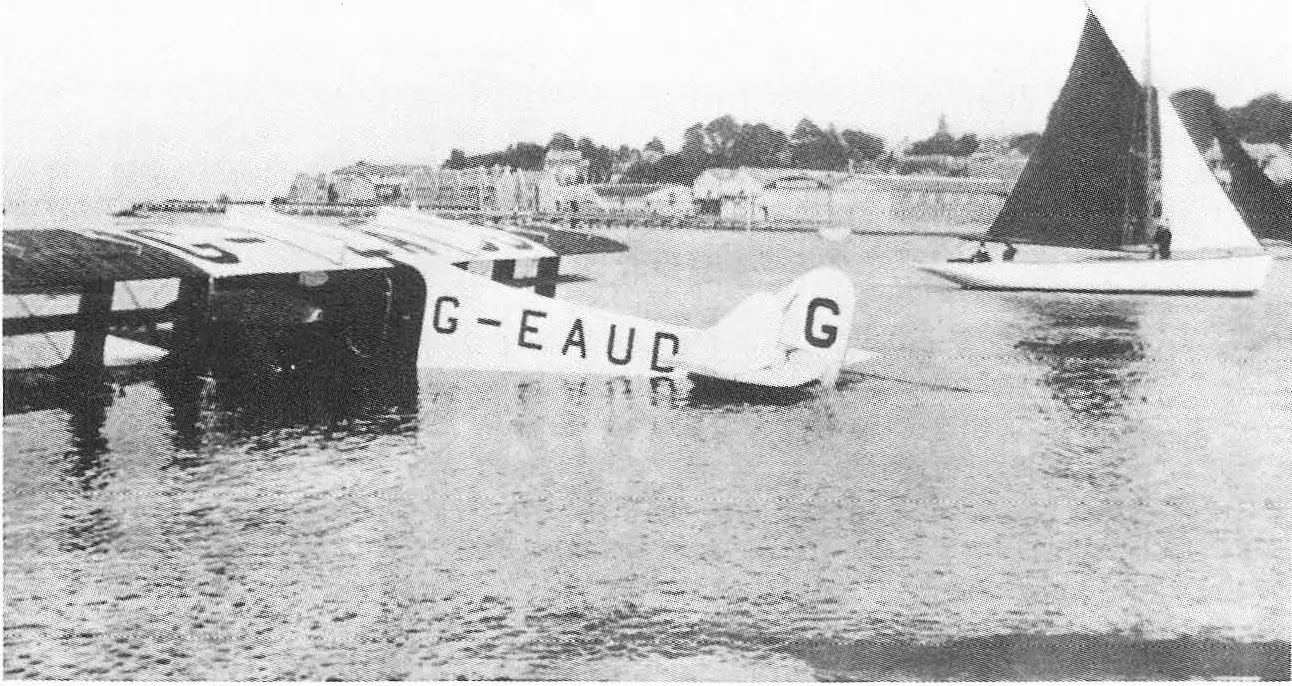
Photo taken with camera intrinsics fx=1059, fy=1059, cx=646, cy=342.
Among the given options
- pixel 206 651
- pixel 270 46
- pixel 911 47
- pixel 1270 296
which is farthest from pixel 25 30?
pixel 1270 296

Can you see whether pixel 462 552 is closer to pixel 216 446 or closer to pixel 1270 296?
pixel 216 446

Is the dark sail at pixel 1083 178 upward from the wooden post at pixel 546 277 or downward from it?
upward

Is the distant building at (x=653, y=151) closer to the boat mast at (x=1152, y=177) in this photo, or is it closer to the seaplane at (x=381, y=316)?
the seaplane at (x=381, y=316)

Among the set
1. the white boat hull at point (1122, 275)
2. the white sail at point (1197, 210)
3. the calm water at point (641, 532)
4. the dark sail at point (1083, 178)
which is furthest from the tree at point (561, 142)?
the white sail at point (1197, 210)

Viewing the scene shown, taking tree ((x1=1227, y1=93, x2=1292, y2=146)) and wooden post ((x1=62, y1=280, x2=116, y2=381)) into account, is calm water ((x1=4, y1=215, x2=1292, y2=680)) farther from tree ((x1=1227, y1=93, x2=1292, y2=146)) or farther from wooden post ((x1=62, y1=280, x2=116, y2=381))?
tree ((x1=1227, y1=93, x2=1292, y2=146))

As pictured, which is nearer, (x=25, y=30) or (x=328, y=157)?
(x=25, y=30)

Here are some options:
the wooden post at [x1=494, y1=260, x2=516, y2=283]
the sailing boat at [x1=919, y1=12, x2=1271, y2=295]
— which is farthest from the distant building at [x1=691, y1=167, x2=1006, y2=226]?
the wooden post at [x1=494, y1=260, x2=516, y2=283]
